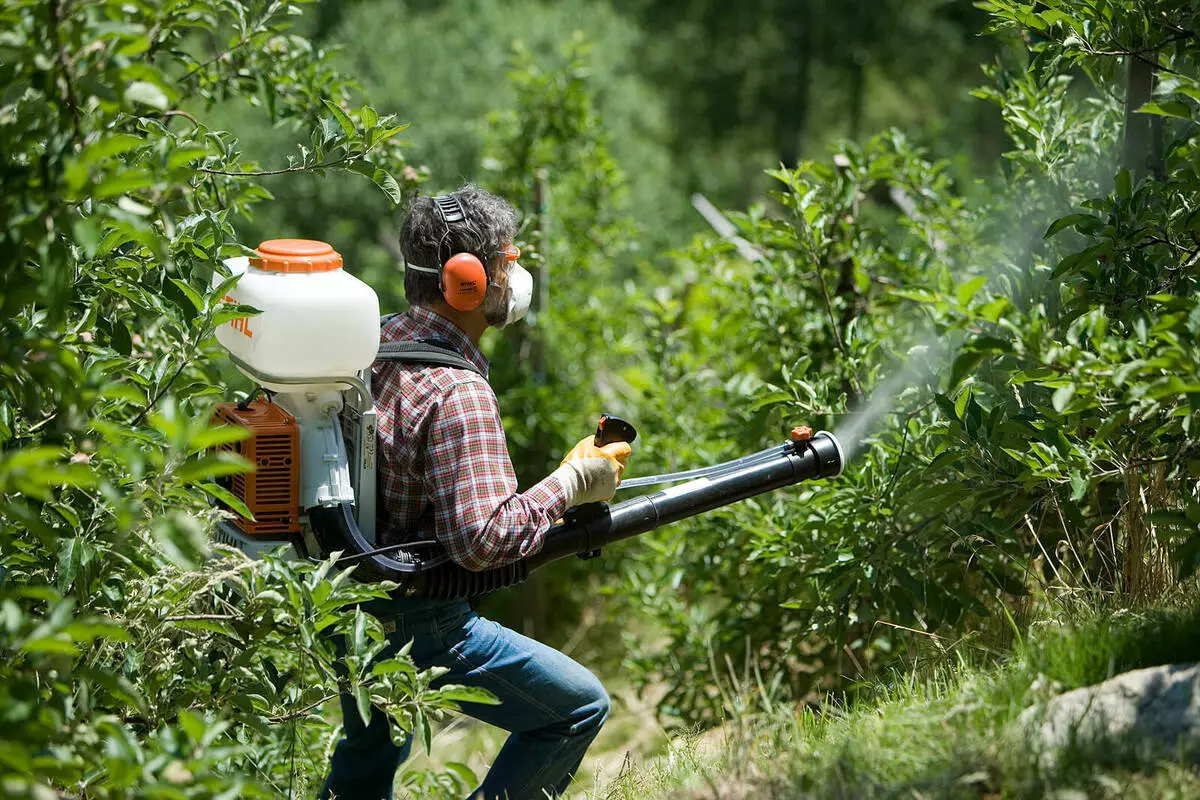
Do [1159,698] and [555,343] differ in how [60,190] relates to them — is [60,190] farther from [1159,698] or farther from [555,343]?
[555,343]

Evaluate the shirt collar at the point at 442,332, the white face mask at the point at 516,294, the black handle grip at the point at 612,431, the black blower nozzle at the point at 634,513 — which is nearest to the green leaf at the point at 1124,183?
the black blower nozzle at the point at 634,513

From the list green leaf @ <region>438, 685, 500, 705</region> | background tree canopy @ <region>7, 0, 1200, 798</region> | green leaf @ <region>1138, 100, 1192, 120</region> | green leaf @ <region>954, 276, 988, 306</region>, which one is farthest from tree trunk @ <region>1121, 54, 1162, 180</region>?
green leaf @ <region>438, 685, 500, 705</region>

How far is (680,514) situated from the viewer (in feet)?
10.6

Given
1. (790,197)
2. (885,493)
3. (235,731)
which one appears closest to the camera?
(235,731)

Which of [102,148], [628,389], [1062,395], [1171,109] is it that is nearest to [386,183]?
[102,148]

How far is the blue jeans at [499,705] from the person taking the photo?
10.0 ft

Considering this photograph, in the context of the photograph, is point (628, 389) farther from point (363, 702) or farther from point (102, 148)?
point (102, 148)

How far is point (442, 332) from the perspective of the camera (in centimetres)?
318

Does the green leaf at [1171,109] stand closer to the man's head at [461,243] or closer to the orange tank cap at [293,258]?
the man's head at [461,243]

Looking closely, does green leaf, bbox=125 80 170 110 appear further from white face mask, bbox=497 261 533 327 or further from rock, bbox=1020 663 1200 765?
rock, bbox=1020 663 1200 765

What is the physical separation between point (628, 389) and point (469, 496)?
13.9 ft

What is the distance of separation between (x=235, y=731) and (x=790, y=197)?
92.7 inches

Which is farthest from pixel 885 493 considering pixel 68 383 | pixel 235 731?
pixel 68 383

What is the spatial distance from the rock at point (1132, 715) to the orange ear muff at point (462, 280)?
1.61m
